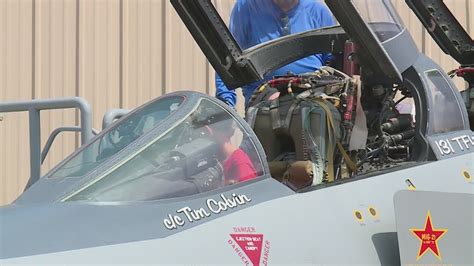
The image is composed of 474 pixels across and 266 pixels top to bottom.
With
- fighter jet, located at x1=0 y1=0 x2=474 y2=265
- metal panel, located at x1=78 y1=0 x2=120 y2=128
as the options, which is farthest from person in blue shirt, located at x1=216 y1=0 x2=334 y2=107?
metal panel, located at x1=78 y1=0 x2=120 y2=128

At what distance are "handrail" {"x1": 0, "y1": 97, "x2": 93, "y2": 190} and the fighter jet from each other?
1.05 meters

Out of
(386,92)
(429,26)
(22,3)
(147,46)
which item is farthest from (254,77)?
(22,3)

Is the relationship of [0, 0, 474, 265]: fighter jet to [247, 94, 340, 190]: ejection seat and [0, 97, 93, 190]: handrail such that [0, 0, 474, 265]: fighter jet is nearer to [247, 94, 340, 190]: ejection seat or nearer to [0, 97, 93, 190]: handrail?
[247, 94, 340, 190]: ejection seat

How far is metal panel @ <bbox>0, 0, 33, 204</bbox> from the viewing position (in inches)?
314

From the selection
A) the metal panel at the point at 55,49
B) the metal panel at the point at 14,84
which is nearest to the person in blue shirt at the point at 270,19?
the metal panel at the point at 55,49

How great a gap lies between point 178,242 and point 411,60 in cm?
159

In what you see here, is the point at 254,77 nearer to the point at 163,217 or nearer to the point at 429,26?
the point at 429,26

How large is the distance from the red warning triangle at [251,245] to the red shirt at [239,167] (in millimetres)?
293

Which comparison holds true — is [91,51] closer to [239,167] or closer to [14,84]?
[14,84]

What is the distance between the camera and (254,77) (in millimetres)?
4012

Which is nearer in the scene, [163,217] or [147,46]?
[163,217]

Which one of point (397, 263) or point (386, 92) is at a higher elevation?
point (386, 92)

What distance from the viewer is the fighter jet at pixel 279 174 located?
255 centimetres

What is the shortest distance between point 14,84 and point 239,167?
5.69 meters
